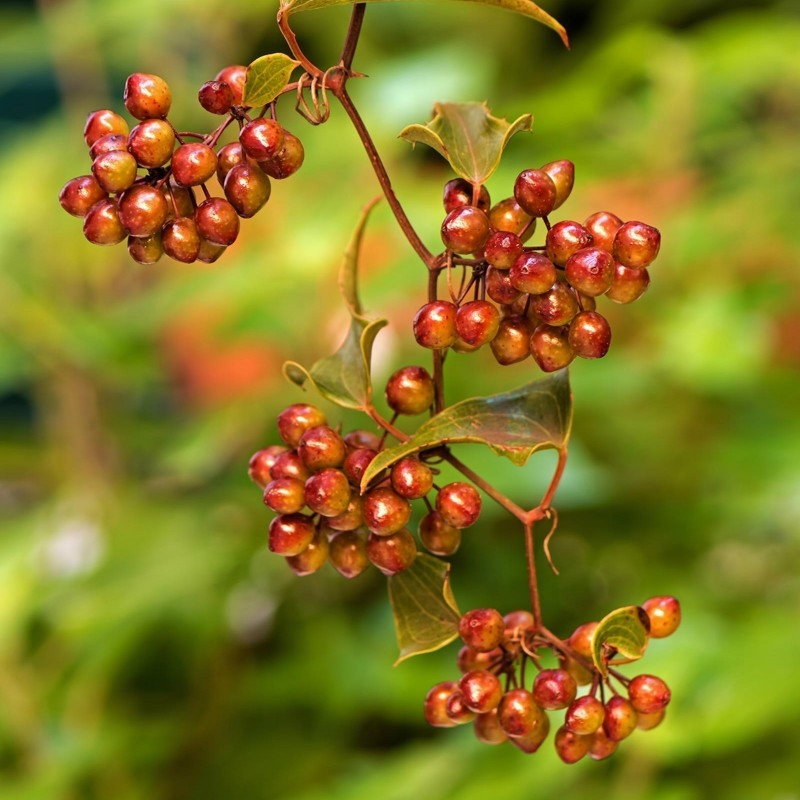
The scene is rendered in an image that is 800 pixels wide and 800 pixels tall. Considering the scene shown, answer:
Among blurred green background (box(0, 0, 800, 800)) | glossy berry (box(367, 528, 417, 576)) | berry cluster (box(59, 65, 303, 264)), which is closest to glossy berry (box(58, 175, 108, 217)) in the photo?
berry cluster (box(59, 65, 303, 264))

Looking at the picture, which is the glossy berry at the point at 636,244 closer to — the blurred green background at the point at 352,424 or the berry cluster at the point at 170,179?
the berry cluster at the point at 170,179

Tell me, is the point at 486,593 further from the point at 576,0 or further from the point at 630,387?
the point at 576,0

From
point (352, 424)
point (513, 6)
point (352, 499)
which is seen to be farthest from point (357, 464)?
point (352, 424)

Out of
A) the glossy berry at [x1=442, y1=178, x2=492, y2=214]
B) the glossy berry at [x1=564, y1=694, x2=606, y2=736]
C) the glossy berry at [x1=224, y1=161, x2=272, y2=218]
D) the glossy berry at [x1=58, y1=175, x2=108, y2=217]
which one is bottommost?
the glossy berry at [x1=564, y1=694, x2=606, y2=736]

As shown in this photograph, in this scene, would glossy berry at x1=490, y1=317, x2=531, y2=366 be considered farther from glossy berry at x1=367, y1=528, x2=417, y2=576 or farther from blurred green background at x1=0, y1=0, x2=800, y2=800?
blurred green background at x1=0, y1=0, x2=800, y2=800

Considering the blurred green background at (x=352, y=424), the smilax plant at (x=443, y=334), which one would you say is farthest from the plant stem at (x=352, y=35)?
the blurred green background at (x=352, y=424)

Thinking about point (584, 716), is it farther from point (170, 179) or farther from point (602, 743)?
point (170, 179)

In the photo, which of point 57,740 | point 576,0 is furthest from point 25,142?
point 576,0
